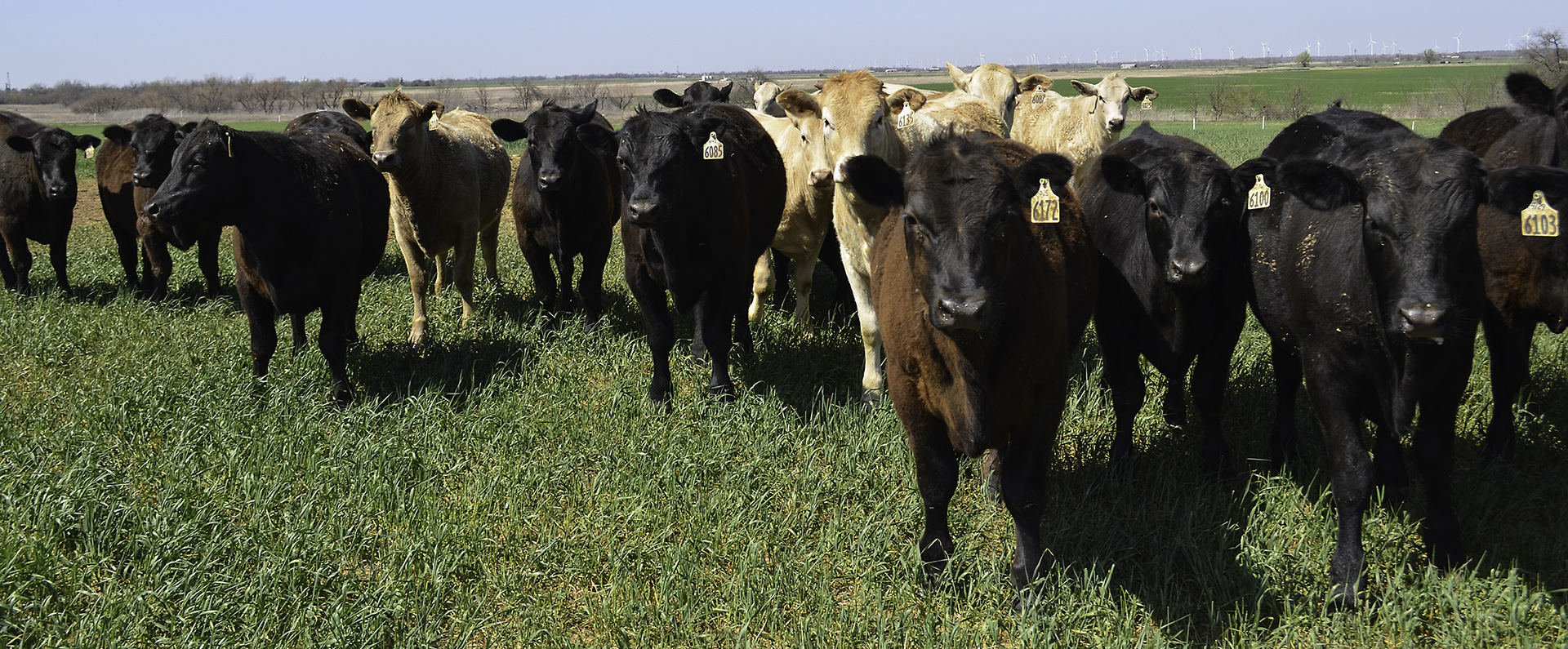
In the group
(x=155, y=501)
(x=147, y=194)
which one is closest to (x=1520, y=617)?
(x=155, y=501)

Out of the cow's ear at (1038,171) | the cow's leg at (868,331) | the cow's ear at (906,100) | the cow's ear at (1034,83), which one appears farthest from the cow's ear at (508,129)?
the cow's ear at (1034,83)

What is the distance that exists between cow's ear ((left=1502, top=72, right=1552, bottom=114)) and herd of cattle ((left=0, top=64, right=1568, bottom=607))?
0.08ft

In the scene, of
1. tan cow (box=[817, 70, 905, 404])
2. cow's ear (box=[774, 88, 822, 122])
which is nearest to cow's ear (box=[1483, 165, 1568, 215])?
tan cow (box=[817, 70, 905, 404])

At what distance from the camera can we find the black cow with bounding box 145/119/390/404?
18.7ft

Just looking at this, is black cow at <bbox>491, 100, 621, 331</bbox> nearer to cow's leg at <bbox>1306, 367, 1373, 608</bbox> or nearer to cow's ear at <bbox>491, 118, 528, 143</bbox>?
cow's ear at <bbox>491, 118, 528, 143</bbox>

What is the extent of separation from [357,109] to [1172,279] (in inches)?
291

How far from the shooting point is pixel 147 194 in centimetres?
869

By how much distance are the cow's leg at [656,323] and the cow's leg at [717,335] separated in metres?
0.24

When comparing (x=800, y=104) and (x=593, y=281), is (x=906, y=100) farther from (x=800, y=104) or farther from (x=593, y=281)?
(x=593, y=281)

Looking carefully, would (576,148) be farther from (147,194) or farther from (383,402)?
(147,194)

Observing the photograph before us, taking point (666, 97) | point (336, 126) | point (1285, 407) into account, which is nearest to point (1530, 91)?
point (1285, 407)

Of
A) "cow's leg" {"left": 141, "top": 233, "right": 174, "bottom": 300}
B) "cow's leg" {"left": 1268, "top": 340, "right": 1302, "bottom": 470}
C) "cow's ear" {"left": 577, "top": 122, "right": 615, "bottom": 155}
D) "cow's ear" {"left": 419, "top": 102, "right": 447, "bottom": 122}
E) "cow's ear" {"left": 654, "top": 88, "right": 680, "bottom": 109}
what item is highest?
"cow's ear" {"left": 654, "top": 88, "right": 680, "bottom": 109}

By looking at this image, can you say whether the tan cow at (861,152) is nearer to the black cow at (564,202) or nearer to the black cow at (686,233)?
the black cow at (686,233)

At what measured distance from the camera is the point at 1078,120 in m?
10.8
